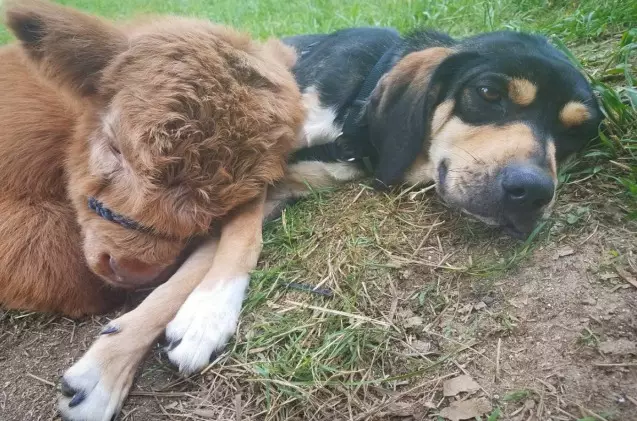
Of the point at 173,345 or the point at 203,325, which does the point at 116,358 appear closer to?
the point at 173,345

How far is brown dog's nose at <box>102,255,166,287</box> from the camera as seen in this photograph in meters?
1.71

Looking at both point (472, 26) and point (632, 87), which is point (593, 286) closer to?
point (632, 87)

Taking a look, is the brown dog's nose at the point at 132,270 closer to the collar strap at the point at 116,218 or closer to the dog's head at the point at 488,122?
the collar strap at the point at 116,218

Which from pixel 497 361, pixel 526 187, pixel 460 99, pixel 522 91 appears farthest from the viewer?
pixel 460 99

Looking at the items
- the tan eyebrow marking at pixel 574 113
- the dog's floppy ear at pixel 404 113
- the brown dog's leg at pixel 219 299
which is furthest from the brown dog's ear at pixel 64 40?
the tan eyebrow marking at pixel 574 113

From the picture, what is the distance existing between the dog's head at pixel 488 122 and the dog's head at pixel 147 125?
2.27 ft

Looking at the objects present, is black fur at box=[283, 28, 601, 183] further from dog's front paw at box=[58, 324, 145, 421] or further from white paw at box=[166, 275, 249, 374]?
dog's front paw at box=[58, 324, 145, 421]

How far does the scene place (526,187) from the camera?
1.81 m

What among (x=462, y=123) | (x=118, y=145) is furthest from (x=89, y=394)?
(x=462, y=123)

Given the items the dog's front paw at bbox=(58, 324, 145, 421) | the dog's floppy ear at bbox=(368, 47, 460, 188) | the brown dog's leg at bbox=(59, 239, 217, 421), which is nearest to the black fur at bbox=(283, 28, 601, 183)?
the dog's floppy ear at bbox=(368, 47, 460, 188)

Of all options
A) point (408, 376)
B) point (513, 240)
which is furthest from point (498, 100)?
point (408, 376)

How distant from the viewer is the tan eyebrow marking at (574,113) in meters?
2.10

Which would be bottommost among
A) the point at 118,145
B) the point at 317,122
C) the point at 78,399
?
the point at 78,399

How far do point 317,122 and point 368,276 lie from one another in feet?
2.74
